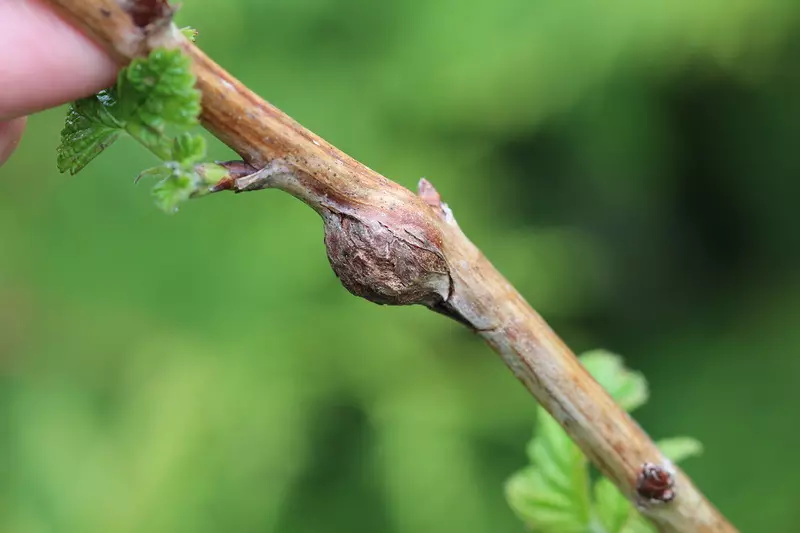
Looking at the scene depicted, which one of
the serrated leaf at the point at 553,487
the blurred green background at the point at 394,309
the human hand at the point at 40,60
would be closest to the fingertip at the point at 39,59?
the human hand at the point at 40,60

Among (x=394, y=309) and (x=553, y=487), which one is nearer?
(x=553, y=487)

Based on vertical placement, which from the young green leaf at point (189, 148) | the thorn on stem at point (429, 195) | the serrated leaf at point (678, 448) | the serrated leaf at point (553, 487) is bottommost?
the young green leaf at point (189, 148)

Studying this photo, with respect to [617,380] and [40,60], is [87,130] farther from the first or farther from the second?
[617,380]

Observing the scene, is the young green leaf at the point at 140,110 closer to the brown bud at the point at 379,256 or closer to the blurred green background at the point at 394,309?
the brown bud at the point at 379,256

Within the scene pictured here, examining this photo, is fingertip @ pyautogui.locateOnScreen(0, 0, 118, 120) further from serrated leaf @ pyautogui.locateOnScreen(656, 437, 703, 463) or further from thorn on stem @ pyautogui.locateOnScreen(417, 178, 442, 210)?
serrated leaf @ pyautogui.locateOnScreen(656, 437, 703, 463)

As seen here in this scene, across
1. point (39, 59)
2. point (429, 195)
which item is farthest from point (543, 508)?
point (39, 59)
